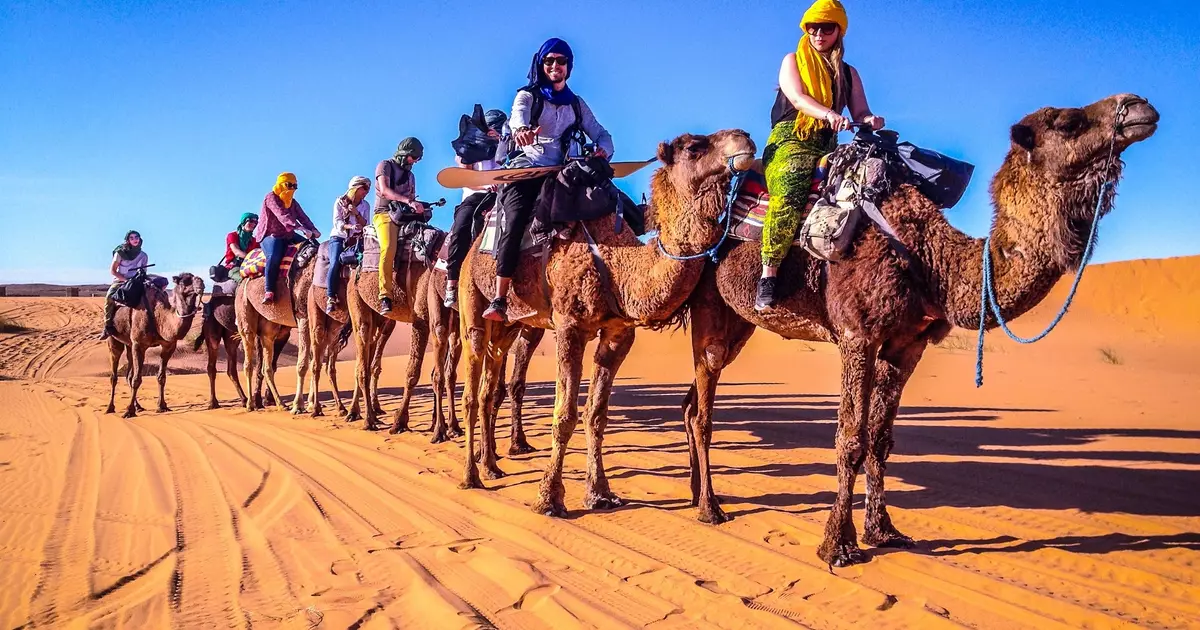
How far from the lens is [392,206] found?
1115cm

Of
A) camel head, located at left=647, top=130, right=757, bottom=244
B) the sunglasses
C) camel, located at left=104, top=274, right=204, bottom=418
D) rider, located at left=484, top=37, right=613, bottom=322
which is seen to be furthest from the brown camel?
camel, located at left=104, top=274, right=204, bottom=418

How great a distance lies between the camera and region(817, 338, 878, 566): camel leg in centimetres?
489

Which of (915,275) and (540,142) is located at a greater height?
(540,142)

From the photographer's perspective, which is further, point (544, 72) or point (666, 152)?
point (544, 72)

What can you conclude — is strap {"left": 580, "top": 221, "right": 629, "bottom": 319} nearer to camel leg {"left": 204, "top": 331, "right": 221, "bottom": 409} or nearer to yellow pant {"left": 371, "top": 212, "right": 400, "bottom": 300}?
yellow pant {"left": 371, "top": 212, "right": 400, "bottom": 300}

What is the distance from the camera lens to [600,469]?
21.5 feet

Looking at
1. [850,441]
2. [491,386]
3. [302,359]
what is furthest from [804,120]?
[302,359]

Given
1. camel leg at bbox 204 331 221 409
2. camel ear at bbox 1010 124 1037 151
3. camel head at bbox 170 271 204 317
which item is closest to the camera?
camel ear at bbox 1010 124 1037 151

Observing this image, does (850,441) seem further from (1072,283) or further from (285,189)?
(285,189)

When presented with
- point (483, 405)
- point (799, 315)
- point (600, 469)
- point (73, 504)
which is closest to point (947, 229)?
point (799, 315)

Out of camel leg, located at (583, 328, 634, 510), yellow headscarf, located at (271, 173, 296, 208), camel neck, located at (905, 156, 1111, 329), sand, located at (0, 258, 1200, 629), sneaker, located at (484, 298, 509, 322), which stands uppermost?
yellow headscarf, located at (271, 173, 296, 208)

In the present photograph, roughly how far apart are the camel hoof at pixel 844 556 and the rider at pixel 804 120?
1651 mm

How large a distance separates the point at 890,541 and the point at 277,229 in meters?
13.0

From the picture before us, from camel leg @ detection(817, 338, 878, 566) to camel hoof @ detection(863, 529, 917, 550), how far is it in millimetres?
285
